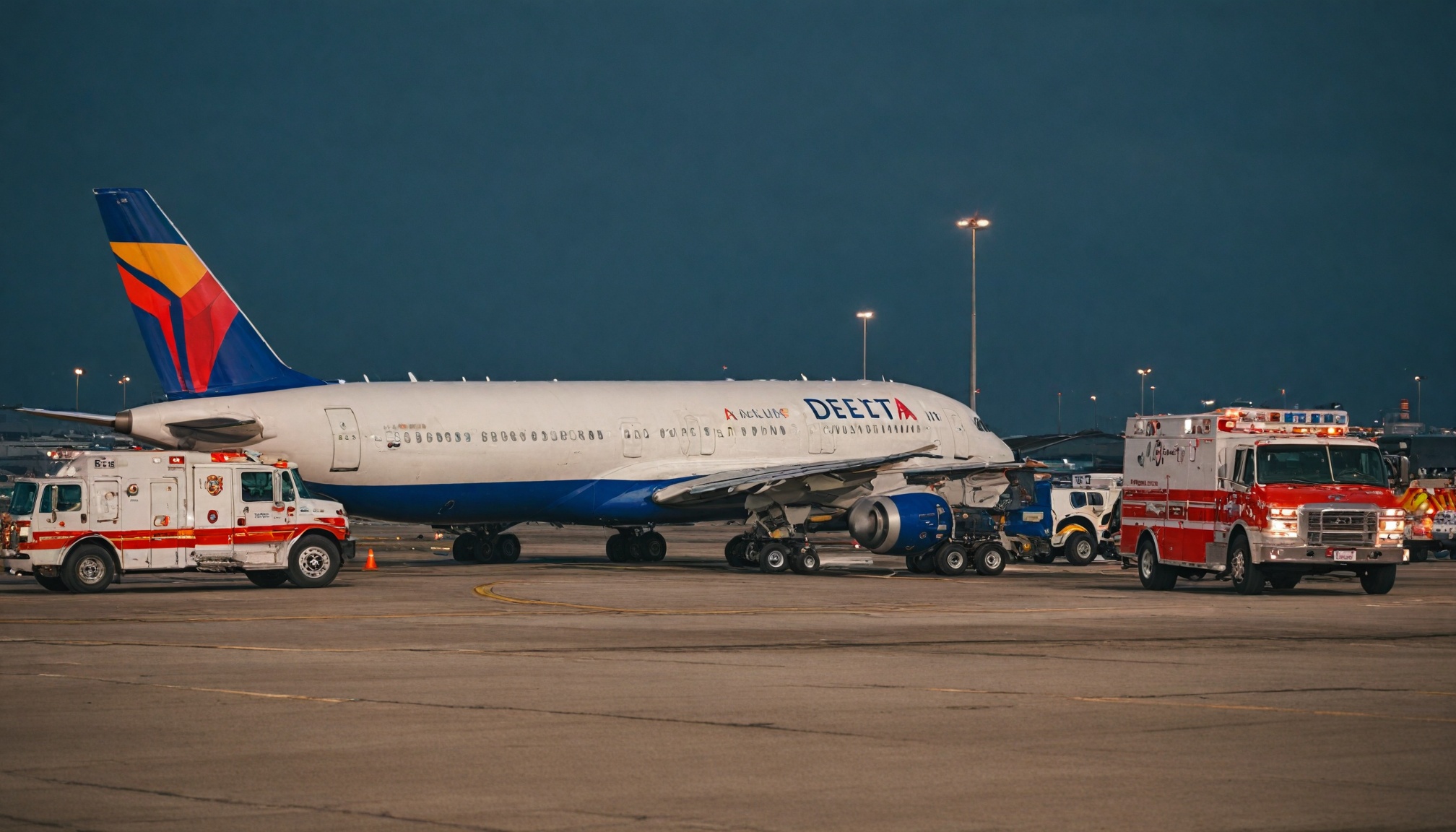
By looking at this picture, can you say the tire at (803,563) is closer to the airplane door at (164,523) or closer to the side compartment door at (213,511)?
the side compartment door at (213,511)

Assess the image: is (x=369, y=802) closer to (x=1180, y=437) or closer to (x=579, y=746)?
(x=579, y=746)

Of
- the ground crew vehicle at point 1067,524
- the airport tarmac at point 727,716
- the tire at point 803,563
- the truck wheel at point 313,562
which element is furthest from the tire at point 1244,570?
the truck wheel at point 313,562

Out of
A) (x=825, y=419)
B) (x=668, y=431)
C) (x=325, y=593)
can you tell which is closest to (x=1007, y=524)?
(x=825, y=419)

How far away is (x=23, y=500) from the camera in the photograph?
2970 centimetres

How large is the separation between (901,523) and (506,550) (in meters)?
12.1

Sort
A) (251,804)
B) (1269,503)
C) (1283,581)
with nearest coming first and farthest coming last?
(251,804)
(1269,503)
(1283,581)

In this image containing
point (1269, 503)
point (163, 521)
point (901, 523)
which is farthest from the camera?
point (901, 523)

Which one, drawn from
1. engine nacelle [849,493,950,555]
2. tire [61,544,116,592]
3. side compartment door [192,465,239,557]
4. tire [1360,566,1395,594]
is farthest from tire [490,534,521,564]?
tire [1360,566,1395,594]

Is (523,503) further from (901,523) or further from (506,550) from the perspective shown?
(901,523)

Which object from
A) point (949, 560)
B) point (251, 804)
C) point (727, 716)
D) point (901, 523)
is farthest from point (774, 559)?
point (251, 804)

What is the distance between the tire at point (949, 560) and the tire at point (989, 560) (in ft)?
1.26

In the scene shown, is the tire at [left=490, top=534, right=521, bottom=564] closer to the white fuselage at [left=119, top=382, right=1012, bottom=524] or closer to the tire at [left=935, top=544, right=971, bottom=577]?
the white fuselage at [left=119, top=382, right=1012, bottom=524]

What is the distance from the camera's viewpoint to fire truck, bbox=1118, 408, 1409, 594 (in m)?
28.5

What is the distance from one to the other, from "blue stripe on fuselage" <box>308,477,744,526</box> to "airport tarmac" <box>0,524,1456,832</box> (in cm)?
1093
